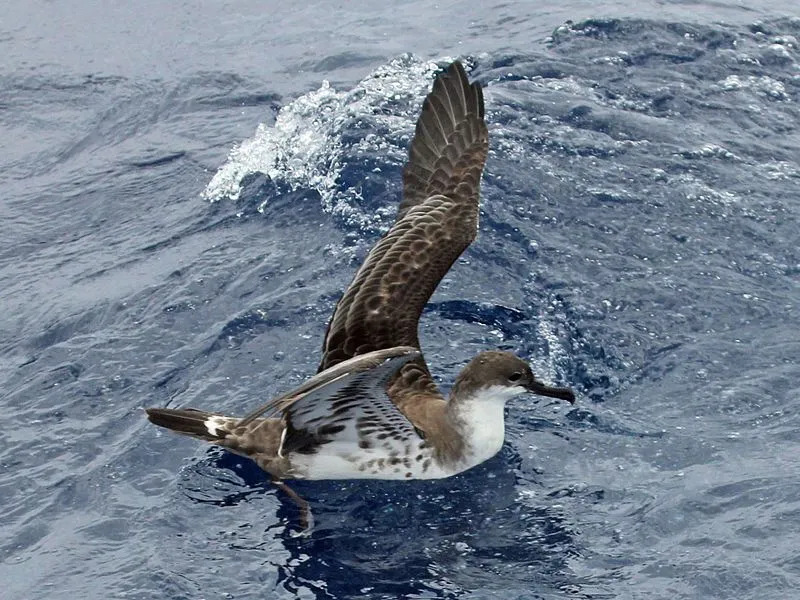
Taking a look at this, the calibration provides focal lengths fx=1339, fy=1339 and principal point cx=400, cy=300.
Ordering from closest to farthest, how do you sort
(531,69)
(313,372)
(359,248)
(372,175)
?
1. (313,372)
2. (359,248)
3. (372,175)
4. (531,69)

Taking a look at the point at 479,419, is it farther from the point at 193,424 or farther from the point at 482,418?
the point at 193,424

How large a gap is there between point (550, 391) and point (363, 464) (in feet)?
4.04

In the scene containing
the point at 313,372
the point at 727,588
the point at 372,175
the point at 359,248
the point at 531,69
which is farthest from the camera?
the point at 531,69

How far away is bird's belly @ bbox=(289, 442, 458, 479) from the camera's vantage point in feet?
26.9

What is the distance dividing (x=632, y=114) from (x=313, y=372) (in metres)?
4.38

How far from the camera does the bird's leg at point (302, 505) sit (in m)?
7.91

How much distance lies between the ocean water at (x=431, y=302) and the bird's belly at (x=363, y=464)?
0.10 m

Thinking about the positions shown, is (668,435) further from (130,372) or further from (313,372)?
(130,372)

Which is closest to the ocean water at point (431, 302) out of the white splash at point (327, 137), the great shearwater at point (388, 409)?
the white splash at point (327, 137)

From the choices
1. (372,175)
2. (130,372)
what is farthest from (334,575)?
(372,175)

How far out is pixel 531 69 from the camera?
12.8 m

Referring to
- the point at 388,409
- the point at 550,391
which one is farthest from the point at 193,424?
the point at 550,391

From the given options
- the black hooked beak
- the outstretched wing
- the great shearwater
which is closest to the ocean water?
the great shearwater

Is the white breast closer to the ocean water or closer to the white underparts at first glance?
the ocean water
